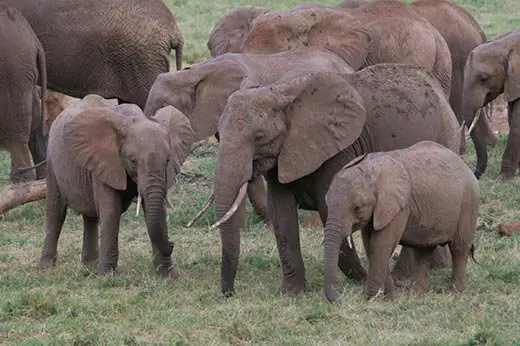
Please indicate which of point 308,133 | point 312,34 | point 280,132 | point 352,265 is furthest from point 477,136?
point 280,132

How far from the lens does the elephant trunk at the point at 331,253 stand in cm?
715

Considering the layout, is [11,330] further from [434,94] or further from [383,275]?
[434,94]

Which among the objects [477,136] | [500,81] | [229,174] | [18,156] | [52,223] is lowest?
[477,136]

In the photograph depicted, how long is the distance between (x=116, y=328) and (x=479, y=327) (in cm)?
186

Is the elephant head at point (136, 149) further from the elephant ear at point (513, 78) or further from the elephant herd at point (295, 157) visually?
the elephant ear at point (513, 78)

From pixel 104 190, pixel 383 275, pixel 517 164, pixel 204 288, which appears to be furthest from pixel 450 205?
pixel 517 164

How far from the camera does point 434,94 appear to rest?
8.28 m

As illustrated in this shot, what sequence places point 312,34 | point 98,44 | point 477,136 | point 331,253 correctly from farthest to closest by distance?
point 98,44 → point 477,136 → point 312,34 → point 331,253

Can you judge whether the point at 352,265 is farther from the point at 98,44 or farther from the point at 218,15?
the point at 218,15

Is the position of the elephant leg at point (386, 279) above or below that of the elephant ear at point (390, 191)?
below

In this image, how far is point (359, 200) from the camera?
723 centimetres

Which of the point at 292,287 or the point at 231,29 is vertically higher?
the point at 292,287

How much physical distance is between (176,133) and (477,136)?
15.2 feet

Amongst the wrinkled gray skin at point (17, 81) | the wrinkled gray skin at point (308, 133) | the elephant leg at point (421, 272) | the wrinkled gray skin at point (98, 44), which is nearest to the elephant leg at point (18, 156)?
the wrinkled gray skin at point (17, 81)
